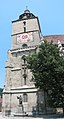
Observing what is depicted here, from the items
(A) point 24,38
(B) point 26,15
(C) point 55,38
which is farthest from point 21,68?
(B) point 26,15

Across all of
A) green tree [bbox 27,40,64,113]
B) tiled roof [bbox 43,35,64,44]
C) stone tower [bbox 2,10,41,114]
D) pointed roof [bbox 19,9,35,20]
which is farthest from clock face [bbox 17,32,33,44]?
green tree [bbox 27,40,64,113]

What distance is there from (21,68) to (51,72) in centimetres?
869

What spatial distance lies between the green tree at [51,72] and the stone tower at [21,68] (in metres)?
5.18

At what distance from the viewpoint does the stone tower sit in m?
32.5

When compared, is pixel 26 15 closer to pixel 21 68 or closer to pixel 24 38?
pixel 24 38

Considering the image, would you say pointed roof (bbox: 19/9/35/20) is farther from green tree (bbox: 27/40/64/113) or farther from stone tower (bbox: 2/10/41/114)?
green tree (bbox: 27/40/64/113)

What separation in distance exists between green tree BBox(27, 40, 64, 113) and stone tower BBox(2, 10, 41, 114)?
5.18m

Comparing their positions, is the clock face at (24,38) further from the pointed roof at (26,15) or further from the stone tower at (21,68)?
the pointed roof at (26,15)

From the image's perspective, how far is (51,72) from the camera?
27.0 metres

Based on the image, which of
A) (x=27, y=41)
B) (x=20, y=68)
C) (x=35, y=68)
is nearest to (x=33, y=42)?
(x=27, y=41)

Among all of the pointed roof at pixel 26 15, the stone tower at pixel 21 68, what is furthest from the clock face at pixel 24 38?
the pointed roof at pixel 26 15

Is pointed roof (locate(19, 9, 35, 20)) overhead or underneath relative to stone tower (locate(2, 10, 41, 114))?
overhead

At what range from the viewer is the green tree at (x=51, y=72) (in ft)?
87.9

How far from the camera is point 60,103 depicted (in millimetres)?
26766
